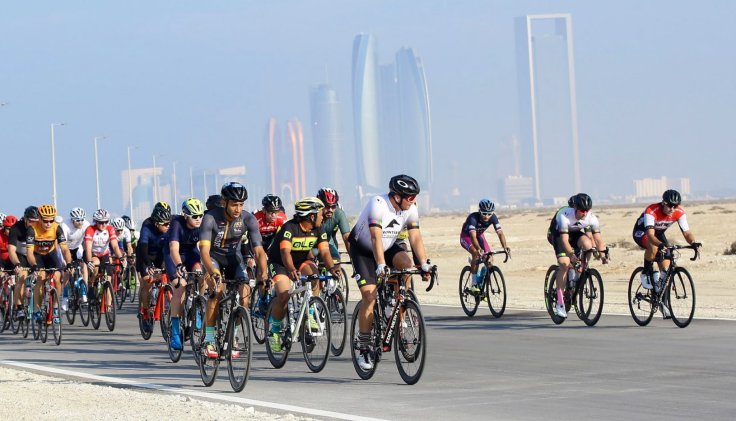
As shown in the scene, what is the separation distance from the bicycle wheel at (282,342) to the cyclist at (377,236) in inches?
49.8

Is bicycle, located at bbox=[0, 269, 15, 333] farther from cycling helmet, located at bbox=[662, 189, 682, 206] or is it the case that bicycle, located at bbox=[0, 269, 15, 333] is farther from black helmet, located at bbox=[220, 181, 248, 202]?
cycling helmet, located at bbox=[662, 189, 682, 206]

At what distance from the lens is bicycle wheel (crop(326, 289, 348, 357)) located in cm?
1536

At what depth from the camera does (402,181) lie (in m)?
12.7

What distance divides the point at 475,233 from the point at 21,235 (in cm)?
670

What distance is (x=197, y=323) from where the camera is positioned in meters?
13.6

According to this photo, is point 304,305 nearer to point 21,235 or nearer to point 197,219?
point 197,219

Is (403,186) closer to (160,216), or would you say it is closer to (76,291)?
(160,216)

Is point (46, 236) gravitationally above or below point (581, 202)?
below

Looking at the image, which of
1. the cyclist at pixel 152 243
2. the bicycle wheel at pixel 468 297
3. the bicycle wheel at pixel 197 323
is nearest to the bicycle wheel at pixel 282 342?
the bicycle wheel at pixel 197 323

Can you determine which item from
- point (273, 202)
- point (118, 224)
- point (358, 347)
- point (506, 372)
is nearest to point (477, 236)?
point (273, 202)

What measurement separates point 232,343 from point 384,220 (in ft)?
5.79

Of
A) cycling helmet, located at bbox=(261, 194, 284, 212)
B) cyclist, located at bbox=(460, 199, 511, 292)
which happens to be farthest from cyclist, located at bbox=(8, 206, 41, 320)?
cyclist, located at bbox=(460, 199, 511, 292)

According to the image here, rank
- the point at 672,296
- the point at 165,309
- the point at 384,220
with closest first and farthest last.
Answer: the point at 384,220 < the point at 165,309 < the point at 672,296

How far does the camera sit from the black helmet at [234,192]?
1295 centimetres
